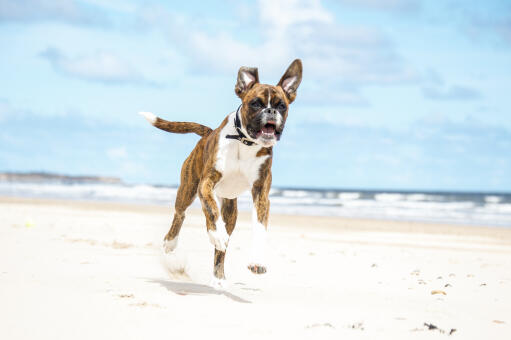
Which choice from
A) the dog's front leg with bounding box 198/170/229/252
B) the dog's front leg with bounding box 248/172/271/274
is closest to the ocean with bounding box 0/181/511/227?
the dog's front leg with bounding box 248/172/271/274

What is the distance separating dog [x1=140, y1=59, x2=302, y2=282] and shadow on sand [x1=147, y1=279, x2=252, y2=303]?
522 millimetres

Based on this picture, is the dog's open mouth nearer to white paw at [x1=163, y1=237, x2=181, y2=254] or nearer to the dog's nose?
the dog's nose

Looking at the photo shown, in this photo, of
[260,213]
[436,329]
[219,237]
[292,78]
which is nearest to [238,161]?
[260,213]

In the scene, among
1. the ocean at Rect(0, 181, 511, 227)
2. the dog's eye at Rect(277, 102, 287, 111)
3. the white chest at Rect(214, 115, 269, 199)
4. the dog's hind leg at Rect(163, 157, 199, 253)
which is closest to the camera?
the dog's eye at Rect(277, 102, 287, 111)

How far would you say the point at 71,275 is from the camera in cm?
666

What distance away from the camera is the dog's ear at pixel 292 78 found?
5.82 meters

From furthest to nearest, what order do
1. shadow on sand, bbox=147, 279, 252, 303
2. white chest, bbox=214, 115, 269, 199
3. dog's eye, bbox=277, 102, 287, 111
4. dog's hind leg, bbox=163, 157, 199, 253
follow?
dog's hind leg, bbox=163, 157, 199, 253
shadow on sand, bbox=147, 279, 252, 303
white chest, bbox=214, 115, 269, 199
dog's eye, bbox=277, 102, 287, 111

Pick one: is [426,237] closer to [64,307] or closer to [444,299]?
[444,299]

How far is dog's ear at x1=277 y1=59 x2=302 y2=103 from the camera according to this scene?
582 centimetres

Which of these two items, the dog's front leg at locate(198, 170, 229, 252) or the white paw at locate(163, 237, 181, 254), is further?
the white paw at locate(163, 237, 181, 254)

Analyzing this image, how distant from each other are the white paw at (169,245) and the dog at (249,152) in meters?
1.07

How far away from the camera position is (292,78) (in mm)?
5840

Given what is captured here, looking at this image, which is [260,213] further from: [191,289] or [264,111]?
[191,289]

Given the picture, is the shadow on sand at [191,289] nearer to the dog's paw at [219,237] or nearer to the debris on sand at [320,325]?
the dog's paw at [219,237]
